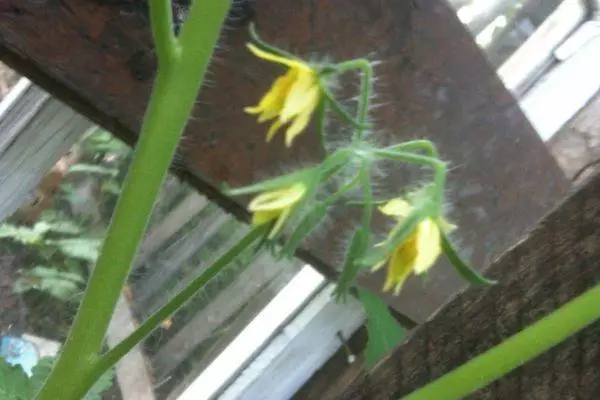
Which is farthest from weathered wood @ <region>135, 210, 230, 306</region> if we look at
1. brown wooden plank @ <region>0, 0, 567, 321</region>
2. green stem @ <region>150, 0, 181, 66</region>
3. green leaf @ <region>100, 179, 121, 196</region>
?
green stem @ <region>150, 0, 181, 66</region>

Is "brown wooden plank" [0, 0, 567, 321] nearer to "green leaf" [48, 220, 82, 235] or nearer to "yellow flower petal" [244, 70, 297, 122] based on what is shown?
"yellow flower petal" [244, 70, 297, 122]

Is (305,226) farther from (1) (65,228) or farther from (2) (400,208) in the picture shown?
(1) (65,228)

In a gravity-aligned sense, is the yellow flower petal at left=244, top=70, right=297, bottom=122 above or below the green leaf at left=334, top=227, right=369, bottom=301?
above

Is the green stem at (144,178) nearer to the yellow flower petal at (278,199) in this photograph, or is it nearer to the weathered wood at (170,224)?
the yellow flower petal at (278,199)

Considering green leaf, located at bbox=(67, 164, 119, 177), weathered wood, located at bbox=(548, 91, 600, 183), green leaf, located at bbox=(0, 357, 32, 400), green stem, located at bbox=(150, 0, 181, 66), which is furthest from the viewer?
green leaf, located at bbox=(67, 164, 119, 177)

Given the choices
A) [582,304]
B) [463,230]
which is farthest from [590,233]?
[463,230]

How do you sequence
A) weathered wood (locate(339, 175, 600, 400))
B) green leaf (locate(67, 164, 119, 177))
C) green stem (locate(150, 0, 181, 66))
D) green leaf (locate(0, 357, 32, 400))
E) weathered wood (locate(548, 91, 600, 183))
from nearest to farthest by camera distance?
1. green stem (locate(150, 0, 181, 66))
2. weathered wood (locate(339, 175, 600, 400))
3. green leaf (locate(0, 357, 32, 400))
4. weathered wood (locate(548, 91, 600, 183))
5. green leaf (locate(67, 164, 119, 177))

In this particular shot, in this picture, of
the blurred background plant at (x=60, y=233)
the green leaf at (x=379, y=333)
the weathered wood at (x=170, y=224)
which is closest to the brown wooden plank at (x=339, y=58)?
the green leaf at (x=379, y=333)
